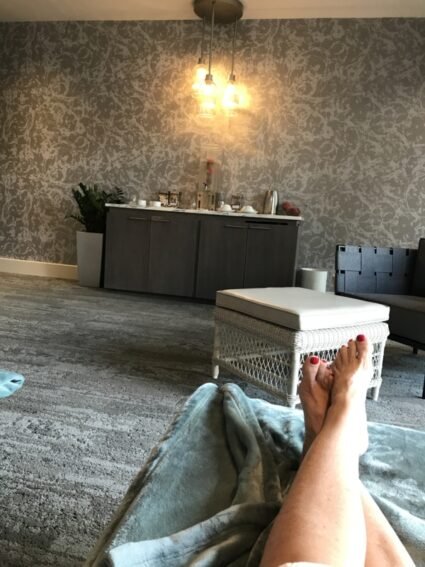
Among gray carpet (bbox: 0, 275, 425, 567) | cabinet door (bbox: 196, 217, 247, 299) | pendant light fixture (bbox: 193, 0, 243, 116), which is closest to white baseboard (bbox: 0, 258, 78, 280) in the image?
gray carpet (bbox: 0, 275, 425, 567)

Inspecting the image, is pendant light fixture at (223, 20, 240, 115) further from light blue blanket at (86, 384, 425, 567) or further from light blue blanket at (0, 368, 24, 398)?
light blue blanket at (86, 384, 425, 567)

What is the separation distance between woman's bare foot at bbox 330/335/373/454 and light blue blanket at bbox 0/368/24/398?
1272mm

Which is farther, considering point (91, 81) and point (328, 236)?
point (91, 81)

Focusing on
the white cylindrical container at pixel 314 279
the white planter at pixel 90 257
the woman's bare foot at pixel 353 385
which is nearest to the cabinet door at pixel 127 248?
the white planter at pixel 90 257

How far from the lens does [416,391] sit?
6.70ft

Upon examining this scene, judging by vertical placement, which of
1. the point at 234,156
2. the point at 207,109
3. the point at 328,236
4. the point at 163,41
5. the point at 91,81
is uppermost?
the point at 163,41

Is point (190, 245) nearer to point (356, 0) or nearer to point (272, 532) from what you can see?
point (356, 0)

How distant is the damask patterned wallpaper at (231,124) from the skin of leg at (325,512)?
3.73 metres

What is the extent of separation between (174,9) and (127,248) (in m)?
2.25

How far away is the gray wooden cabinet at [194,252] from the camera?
374 centimetres

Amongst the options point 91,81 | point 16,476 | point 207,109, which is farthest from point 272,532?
point 91,81

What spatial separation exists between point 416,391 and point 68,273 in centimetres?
370

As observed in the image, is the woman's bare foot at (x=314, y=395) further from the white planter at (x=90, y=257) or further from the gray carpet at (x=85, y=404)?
the white planter at (x=90, y=257)

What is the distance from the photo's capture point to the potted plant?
13.8 ft
